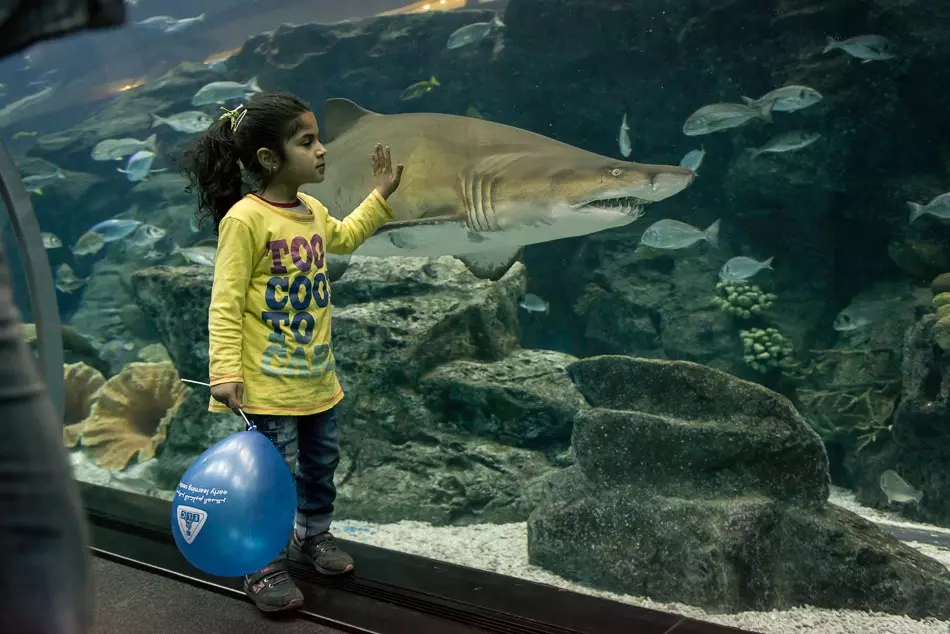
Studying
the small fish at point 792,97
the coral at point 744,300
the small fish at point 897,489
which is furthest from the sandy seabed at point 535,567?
the small fish at point 792,97

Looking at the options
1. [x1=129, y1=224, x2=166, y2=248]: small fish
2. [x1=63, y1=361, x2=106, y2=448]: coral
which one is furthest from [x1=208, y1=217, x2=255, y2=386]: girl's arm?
[x1=129, y1=224, x2=166, y2=248]: small fish

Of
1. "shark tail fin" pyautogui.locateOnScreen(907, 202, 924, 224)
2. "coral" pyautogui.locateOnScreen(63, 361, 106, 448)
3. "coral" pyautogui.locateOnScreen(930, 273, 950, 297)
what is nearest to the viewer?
"coral" pyautogui.locateOnScreen(930, 273, 950, 297)

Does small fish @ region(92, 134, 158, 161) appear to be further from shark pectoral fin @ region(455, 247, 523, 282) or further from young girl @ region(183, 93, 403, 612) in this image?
young girl @ region(183, 93, 403, 612)

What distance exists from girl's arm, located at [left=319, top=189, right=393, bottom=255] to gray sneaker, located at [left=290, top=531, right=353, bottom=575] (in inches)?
40.2

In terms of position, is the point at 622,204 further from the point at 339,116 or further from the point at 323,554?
the point at 323,554

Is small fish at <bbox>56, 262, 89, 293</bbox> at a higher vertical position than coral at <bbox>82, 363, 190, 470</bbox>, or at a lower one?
lower

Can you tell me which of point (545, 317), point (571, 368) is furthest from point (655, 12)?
point (571, 368)

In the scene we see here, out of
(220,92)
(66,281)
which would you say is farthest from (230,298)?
(66,281)

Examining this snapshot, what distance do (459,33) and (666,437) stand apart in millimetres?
5674

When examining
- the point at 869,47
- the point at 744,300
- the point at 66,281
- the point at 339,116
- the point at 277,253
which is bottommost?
the point at 66,281

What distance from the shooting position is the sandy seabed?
1.99 m

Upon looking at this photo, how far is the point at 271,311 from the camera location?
190 cm

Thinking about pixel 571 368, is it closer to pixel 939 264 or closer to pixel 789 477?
pixel 789 477

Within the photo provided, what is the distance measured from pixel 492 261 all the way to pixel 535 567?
1.52m
